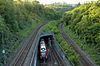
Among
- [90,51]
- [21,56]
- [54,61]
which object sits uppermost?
[21,56]

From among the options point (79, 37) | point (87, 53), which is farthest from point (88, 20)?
point (87, 53)

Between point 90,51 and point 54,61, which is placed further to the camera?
point 90,51

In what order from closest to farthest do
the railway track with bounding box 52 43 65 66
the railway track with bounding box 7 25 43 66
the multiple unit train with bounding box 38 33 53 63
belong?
the railway track with bounding box 7 25 43 66
the railway track with bounding box 52 43 65 66
the multiple unit train with bounding box 38 33 53 63

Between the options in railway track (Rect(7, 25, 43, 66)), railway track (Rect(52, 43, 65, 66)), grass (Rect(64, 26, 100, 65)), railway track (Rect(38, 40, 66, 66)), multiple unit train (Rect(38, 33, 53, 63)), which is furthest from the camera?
→ multiple unit train (Rect(38, 33, 53, 63))

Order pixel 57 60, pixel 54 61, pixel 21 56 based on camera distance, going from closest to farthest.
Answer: pixel 21 56
pixel 57 60
pixel 54 61

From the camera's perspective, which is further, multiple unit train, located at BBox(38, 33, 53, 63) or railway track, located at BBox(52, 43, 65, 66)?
multiple unit train, located at BBox(38, 33, 53, 63)

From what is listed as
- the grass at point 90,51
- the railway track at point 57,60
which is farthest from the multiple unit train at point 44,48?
the grass at point 90,51

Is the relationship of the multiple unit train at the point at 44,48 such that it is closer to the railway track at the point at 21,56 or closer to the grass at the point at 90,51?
the railway track at the point at 21,56

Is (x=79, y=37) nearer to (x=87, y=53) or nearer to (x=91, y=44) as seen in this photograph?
(x=91, y=44)

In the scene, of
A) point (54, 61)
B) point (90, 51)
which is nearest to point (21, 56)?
point (54, 61)

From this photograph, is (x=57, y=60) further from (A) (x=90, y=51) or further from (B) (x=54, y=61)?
(A) (x=90, y=51)

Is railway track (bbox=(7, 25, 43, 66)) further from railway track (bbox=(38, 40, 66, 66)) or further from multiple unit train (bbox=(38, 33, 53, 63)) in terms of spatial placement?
railway track (bbox=(38, 40, 66, 66))

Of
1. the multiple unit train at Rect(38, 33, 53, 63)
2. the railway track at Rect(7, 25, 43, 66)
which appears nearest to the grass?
the multiple unit train at Rect(38, 33, 53, 63)
